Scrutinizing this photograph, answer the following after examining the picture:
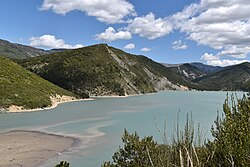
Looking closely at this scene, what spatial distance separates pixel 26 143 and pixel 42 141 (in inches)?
80.9

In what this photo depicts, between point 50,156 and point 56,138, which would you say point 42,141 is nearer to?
point 56,138

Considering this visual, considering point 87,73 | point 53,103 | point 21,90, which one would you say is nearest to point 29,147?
point 21,90

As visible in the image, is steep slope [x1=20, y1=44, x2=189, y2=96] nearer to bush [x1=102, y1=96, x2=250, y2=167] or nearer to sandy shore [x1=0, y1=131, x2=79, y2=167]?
sandy shore [x1=0, y1=131, x2=79, y2=167]

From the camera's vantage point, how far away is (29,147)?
29484 millimetres

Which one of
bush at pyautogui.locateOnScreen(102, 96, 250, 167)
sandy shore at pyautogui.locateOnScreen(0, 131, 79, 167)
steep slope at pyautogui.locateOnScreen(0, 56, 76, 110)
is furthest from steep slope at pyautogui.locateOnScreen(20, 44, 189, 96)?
bush at pyautogui.locateOnScreen(102, 96, 250, 167)

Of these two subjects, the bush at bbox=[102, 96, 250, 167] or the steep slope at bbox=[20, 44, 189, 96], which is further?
the steep slope at bbox=[20, 44, 189, 96]

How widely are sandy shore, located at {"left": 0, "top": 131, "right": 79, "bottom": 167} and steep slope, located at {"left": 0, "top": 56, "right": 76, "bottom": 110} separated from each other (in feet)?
92.7

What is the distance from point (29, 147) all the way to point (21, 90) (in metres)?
46.6

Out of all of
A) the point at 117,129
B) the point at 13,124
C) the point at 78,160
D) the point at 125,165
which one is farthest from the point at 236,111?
the point at 13,124

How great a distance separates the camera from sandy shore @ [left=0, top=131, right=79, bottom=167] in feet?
78.7

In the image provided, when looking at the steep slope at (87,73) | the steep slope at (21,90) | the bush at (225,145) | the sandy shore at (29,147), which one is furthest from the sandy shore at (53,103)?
the bush at (225,145)

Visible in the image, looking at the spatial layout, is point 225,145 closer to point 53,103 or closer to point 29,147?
point 29,147

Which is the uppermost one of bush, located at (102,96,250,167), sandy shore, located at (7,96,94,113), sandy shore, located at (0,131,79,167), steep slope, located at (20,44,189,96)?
steep slope, located at (20,44,189,96)

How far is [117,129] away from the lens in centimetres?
4181
